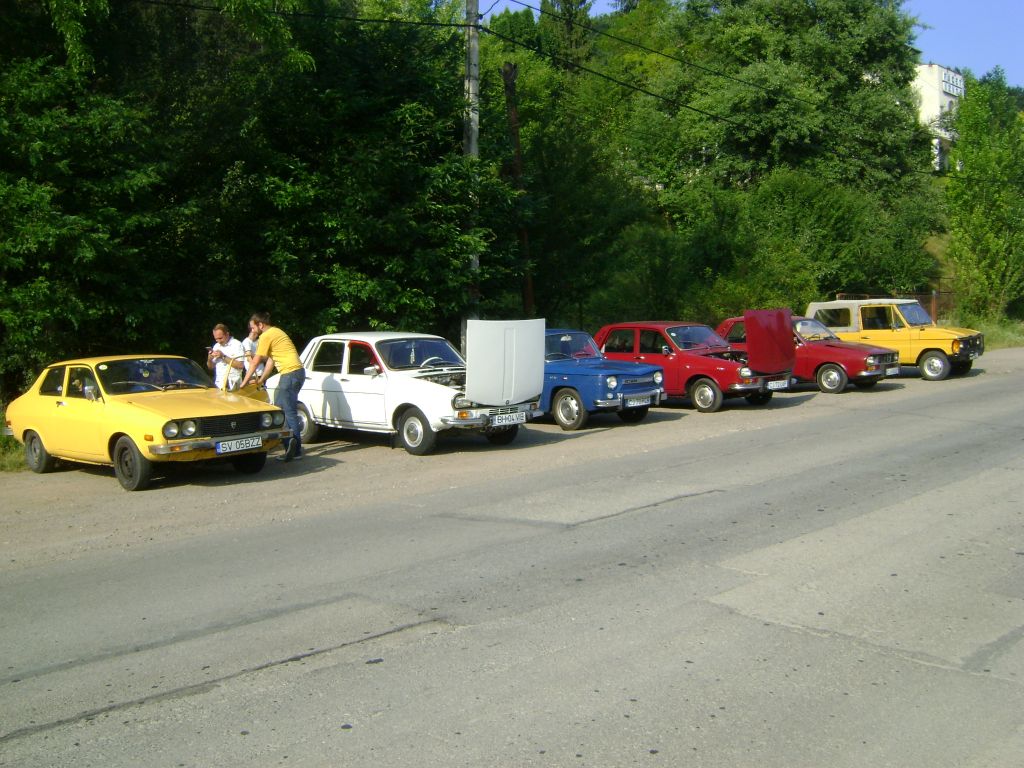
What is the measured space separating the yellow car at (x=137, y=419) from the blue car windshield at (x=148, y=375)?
0.04ft

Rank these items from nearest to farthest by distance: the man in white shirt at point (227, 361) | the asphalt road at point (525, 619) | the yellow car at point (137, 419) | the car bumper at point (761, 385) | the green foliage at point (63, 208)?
the asphalt road at point (525, 619) → the yellow car at point (137, 419) → the green foliage at point (63, 208) → the man in white shirt at point (227, 361) → the car bumper at point (761, 385)

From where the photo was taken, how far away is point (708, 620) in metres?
6.11

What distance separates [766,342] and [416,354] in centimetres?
710

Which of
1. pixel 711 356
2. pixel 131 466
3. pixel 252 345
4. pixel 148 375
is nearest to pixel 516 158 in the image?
pixel 711 356

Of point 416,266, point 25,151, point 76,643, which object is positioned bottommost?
point 76,643

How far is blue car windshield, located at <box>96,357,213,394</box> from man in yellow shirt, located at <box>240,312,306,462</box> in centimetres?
69

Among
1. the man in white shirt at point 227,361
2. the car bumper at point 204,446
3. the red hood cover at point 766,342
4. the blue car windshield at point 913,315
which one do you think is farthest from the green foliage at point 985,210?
the car bumper at point 204,446

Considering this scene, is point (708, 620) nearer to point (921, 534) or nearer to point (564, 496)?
point (921, 534)

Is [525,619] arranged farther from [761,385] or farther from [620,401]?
[761,385]

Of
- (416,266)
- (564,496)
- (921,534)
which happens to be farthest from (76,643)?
(416,266)

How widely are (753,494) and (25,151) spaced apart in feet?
36.5

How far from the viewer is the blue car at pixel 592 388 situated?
16.1 meters

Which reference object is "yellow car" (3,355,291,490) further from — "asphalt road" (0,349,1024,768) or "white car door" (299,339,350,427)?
"white car door" (299,339,350,427)

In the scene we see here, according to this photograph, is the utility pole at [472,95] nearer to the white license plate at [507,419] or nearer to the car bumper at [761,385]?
the car bumper at [761,385]
